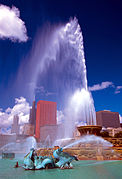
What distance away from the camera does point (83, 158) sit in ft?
142

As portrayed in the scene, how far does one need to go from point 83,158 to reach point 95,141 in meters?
19.5

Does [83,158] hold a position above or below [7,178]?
below

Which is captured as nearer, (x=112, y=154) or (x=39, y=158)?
(x=39, y=158)

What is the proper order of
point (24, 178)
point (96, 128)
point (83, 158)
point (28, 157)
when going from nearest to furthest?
point (24, 178), point (28, 157), point (83, 158), point (96, 128)

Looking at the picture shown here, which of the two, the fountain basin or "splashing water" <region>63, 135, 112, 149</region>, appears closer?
"splashing water" <region>63, 135, 112, 149</region>

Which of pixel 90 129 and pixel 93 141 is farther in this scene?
pixel 90 129

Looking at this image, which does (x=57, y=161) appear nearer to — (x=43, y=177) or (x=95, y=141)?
(x=43, y=177)

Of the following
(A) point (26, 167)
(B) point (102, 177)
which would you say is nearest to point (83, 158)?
(A) point (26, 167)

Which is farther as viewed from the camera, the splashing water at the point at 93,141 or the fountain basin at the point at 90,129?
the fountain basin at the point at 90,129

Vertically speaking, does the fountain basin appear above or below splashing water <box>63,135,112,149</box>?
above

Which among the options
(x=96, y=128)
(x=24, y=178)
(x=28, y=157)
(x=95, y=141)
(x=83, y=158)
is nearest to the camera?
(x=24, y=178)

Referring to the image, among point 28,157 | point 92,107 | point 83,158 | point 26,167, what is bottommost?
point 83,158

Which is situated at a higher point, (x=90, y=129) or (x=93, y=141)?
(x=90, y=129)

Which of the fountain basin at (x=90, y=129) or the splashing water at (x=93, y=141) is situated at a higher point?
the fountain basin at (x=90, y=129)
